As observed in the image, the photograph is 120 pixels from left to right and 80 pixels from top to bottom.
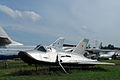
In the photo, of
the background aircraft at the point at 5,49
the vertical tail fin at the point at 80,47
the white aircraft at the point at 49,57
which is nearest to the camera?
the white aircraft at the point at 49,57

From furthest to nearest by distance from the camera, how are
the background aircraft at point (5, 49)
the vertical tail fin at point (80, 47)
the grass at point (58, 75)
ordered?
the background aircraft at point (5, 49), the vertical tail fin at point (80, 47), the grass at point (58, 75)

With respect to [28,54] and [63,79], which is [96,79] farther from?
[28,54]

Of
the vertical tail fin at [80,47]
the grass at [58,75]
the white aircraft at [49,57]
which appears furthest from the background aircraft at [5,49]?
the white aircraft at [49,57]

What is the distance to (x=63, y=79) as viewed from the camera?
500 inches

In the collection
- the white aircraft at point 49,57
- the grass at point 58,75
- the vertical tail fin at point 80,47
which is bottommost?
the grass at point 58,75

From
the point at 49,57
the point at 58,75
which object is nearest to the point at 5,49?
the point at 49,57

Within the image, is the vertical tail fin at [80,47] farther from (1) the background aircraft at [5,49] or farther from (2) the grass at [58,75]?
(1) the background aircraft at [5,49]

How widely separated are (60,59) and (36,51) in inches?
94.1

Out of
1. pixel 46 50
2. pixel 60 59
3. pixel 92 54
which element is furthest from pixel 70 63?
pixel 92 54

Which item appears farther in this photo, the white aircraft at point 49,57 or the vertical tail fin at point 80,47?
the vertical tail fin at point 80,47

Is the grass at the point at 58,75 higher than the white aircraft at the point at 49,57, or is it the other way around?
the white aircraft at the point at 49,57

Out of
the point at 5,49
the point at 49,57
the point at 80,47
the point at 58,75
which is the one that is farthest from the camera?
the point at 5,49

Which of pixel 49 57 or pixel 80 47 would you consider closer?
pixel 49 57

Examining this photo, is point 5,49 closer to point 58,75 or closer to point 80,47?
point 80,47
